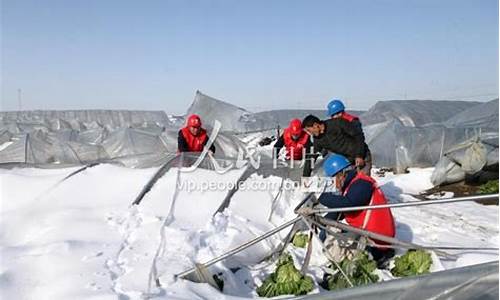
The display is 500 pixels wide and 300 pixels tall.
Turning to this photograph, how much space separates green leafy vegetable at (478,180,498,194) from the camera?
8354 mm

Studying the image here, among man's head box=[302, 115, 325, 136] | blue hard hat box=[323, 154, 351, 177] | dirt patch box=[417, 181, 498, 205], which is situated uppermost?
man's head box=[302, 115, 325, 136]

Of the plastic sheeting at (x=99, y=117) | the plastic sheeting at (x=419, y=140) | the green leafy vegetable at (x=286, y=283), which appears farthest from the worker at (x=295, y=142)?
the plastic sheeting at (x=99, y=117)

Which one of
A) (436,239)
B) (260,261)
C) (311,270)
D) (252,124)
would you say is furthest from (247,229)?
(252,124)

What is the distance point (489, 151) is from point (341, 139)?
4.48 metres

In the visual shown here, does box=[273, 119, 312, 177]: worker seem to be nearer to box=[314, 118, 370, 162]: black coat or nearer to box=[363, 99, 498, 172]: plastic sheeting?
box=[314, 118, 370, 162]: black coat

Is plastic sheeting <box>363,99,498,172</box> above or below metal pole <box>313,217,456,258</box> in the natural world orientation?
below

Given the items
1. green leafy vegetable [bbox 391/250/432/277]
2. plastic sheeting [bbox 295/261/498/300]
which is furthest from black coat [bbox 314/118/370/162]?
→ plastic sheeting [bbox 295/261/498/300]

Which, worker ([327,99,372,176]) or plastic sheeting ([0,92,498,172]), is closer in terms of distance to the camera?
Result: worker ([327,99,372,176])

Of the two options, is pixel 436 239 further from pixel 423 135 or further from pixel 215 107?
pixel 215 107

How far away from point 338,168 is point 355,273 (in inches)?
46.4

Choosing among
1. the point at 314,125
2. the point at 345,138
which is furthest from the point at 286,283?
the point at 345,138

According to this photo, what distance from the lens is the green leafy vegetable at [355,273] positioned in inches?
149

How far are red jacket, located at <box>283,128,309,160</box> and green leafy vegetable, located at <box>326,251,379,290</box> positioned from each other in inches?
134

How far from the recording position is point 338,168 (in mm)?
4695
